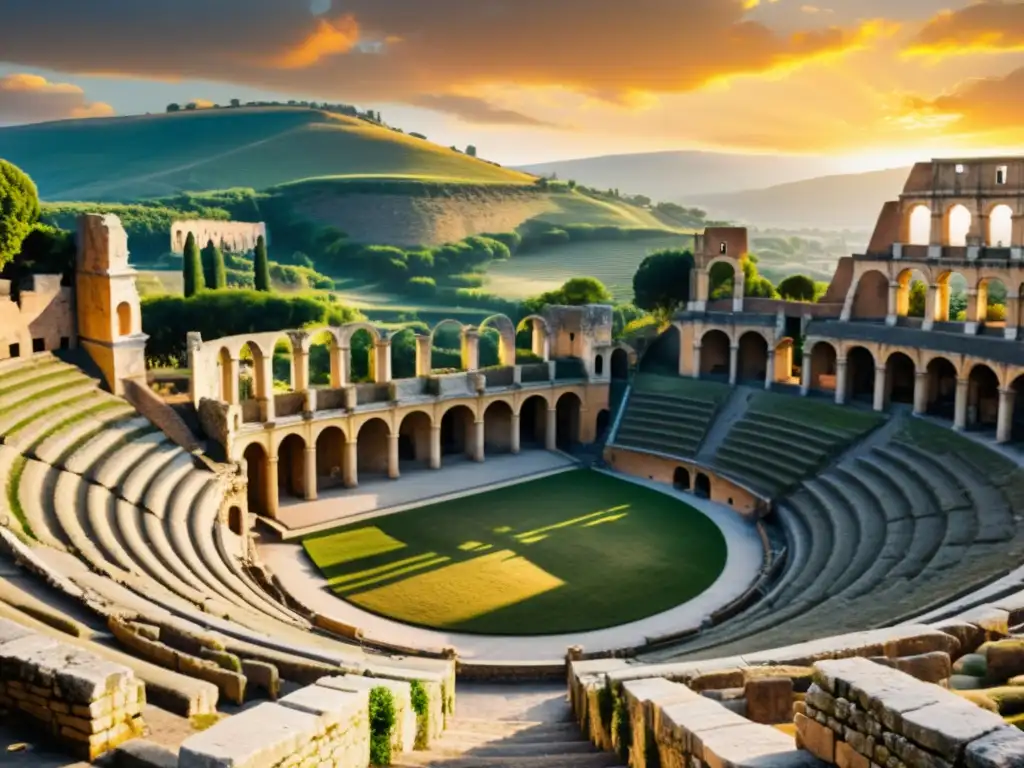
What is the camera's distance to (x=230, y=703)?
14.0 m

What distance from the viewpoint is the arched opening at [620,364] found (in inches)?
1909

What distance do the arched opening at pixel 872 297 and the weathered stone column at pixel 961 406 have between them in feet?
28.3

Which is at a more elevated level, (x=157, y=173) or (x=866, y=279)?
(x=157, y=173)

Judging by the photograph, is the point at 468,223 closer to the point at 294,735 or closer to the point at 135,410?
the point at 135,410

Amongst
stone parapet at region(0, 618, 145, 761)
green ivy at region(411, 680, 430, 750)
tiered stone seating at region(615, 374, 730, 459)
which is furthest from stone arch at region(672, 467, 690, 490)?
stone parapet at region(0, 618, 145, 761)

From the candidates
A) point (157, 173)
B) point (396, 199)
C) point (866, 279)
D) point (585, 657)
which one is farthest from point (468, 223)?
point (585, 657)

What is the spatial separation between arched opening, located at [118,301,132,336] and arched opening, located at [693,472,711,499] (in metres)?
22.4

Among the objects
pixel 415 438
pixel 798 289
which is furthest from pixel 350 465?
pixel 798 289

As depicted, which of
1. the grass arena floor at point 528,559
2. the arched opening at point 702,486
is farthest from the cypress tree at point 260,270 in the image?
the arched opening at point 702,486

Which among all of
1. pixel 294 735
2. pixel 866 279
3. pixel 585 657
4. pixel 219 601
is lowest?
pixel 585 657

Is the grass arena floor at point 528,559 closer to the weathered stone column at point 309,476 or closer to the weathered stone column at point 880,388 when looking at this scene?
the weathered stone column at point 309,476

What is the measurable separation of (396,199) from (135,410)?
92702 mm

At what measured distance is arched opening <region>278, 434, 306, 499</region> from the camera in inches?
1522

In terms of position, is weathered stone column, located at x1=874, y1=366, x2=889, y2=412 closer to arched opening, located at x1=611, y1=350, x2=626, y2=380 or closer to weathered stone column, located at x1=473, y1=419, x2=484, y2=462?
arched opening, located at x1=611, y1=350, x2=626, y2=380
